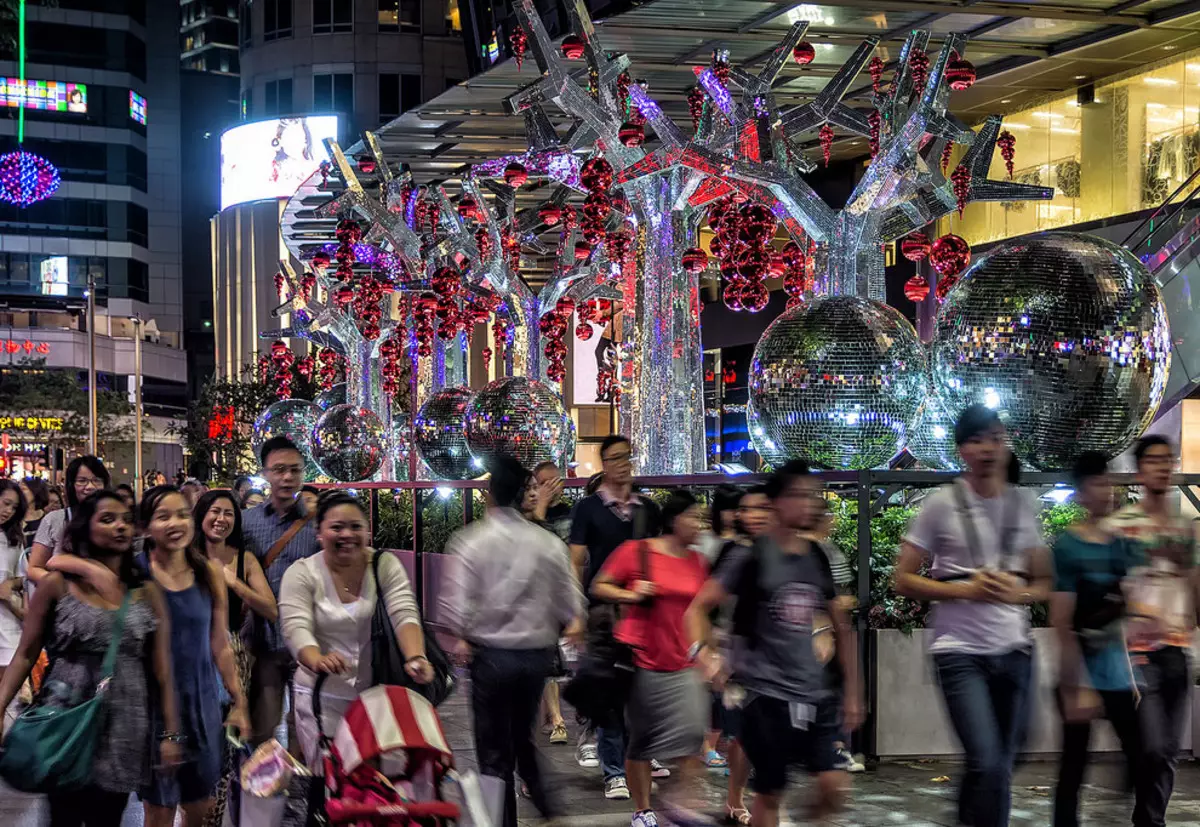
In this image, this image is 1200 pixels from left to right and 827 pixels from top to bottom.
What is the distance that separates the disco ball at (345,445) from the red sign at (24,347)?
6069 cm

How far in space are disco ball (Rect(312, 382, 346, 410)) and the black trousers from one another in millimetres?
24456

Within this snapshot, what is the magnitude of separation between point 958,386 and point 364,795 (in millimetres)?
6162

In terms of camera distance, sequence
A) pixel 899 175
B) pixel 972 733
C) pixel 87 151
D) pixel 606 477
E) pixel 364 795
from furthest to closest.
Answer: pixel 87 151 → pixel 899 175 → pixel 606 477 → pixel 972 733 → pixel 364 795

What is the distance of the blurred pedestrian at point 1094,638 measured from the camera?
661 centimetres

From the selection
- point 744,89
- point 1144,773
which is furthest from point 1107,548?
point 744,89

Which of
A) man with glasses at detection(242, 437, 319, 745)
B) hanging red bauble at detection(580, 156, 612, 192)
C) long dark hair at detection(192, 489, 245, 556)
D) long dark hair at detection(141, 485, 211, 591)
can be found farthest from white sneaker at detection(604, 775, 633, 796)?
hanging red bauble at detection(580, 156, 612, 192)

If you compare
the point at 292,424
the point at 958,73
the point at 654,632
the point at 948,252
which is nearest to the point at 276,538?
the point at 654,632

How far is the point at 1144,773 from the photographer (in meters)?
6.71

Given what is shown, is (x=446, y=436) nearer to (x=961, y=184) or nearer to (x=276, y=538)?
(x=961, y=184)

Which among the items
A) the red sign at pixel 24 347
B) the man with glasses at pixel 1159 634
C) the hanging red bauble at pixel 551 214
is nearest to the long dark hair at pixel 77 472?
the man with glasses at pixel 1159 634

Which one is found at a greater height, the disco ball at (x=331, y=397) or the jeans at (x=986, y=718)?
the disco ball at (x=331, y=397)

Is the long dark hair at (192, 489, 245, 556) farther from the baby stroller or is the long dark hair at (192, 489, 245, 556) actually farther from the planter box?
the planter box

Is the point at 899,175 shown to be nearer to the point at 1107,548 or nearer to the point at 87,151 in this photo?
the point at 1107,548

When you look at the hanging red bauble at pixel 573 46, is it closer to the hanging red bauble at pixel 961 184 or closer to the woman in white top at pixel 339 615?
the hanging red bauble at pixel 961 184
